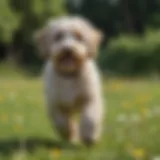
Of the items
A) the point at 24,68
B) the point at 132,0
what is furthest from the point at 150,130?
the point at 132,0

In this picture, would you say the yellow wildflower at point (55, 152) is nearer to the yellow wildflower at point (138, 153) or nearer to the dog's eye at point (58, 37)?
the yellow wildflower at point (138, 153)

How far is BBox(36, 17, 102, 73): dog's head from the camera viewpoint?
6.57 m

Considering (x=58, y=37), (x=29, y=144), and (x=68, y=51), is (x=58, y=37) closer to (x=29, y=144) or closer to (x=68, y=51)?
(x=68, y=51)

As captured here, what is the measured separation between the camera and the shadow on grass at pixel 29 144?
6305 mm

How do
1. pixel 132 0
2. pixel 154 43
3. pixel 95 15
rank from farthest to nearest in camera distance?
1. pixel 95 15
2. pixel 132 0
3. pixel 154 43

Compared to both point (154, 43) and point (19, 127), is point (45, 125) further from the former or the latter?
point (154, 43)

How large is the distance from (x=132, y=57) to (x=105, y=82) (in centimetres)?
602

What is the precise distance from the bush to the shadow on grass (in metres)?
15.2

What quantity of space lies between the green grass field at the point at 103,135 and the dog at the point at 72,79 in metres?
0.20

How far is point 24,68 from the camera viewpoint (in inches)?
1243

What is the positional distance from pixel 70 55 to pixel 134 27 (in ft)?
93.8

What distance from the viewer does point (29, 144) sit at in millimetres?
6699

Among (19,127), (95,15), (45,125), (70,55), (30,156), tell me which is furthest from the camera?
(95,15)

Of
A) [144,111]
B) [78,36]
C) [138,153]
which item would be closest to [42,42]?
[78,36]
